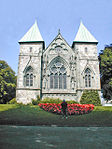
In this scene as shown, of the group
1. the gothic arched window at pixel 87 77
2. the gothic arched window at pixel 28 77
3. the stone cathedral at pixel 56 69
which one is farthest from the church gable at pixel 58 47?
the gothic arched window at pixel 87 77

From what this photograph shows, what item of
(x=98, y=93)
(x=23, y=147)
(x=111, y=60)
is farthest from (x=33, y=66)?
(x=23, y=147)

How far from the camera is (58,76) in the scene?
97.6 feet

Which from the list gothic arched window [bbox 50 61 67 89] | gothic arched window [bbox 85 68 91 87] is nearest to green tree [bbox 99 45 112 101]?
gothic arched window [bbox 85 68 91 87]

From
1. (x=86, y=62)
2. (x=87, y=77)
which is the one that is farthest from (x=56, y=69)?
(x=87, y=77)

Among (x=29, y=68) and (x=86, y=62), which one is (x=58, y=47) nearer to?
(x=86, y=62)

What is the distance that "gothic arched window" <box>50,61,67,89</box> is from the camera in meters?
29.2

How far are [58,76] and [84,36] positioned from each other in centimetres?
1139

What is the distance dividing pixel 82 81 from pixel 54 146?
24.4 metres

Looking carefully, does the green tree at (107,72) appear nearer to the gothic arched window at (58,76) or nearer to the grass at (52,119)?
the gothic arched window at (58,76)

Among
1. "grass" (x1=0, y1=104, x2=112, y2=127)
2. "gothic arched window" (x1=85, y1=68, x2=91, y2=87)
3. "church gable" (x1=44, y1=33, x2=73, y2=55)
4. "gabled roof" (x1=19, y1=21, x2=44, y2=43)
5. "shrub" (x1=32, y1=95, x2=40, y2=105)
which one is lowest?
"grass" (x1=0, y1=104, x2=112, y2=127)

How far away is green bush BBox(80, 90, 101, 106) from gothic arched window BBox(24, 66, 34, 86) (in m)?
10.6

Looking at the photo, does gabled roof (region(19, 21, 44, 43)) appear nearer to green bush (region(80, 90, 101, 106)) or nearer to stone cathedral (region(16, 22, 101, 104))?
stone cathedral (region(16, 22, 101, 104))

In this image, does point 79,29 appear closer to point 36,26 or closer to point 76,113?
point 36,26

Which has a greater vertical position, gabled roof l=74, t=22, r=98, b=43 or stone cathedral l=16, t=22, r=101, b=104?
gabled roof l=74, t=22, r=98, b=43
